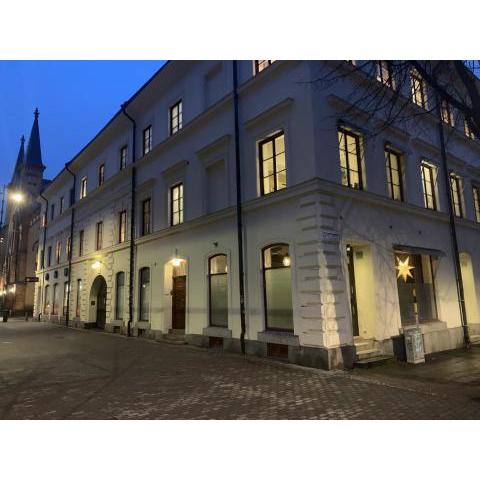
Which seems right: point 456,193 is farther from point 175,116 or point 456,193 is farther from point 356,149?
point 175,116

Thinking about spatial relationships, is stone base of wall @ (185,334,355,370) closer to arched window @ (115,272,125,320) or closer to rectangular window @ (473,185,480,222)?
arched window @ (115,272,125,320)

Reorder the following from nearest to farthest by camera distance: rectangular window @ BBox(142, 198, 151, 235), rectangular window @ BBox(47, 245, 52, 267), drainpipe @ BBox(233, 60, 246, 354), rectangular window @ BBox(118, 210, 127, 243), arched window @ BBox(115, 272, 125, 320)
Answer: drainpipe @ BBox(233, 60, 246, 354)
rectangular window @ BBox(142, 198, 151, 235)
arched window @ BBox(115, 272, 125, 320)
rectangular window @ BBox(118, 210, 127, 243)
rectangular window @ BBox(47, 245, 52, 267)

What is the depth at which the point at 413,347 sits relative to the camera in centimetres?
1044

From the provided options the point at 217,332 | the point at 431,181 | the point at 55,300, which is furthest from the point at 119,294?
the point at 431,181

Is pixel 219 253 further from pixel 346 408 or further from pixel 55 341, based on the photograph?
pixel 55 341

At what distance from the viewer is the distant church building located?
42.1m

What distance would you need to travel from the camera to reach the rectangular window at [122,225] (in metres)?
19.8

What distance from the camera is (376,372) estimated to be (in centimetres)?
910

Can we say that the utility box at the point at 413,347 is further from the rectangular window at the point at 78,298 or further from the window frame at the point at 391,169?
the rectangular window at the point at 78,298

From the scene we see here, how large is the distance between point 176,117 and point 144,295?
8.09m

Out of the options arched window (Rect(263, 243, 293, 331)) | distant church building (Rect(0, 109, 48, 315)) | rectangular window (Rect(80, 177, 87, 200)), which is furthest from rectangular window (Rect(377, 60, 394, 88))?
distant church building (Rect(0, 109, 48, 315))

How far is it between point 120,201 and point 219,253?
9.54 meters

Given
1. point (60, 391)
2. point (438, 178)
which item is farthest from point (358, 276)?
point (60, 391)

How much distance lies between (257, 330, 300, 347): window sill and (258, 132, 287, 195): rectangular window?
4100 mm
